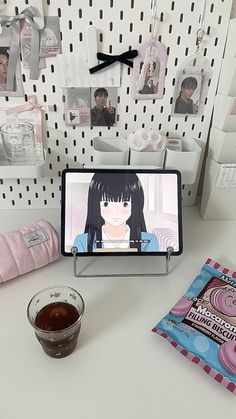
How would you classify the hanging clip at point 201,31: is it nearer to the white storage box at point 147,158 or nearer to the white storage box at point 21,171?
the white storage box at point 147,158

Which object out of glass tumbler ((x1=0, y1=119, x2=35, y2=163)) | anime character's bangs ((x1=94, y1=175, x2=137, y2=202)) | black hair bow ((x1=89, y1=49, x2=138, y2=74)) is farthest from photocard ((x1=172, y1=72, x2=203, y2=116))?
glass tumbler ((x1=0, y1=119, x2=35, y2=163))

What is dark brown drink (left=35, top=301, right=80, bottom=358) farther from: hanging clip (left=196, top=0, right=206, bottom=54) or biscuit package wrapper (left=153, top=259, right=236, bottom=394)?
hanging clip (left=196, top=0, right=206, bottom=54)

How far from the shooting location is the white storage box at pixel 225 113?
28.9 inches

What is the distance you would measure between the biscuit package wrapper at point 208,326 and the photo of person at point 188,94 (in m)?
0.42

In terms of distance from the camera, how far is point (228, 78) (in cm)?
72

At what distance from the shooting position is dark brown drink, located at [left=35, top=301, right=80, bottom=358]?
49cm

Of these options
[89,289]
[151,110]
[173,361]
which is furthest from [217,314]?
[151,110]

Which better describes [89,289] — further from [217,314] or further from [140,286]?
[217,314]

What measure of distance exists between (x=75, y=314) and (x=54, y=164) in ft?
1.44

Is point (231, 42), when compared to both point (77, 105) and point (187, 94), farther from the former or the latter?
point (77, 105)

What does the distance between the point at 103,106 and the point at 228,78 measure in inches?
11.9

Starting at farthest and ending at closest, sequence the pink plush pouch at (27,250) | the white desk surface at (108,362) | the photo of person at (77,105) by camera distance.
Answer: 1. the photo of person at (77,105)
2. the pink plush pouch at (27,250)
3. the white desk surface at (108,362)

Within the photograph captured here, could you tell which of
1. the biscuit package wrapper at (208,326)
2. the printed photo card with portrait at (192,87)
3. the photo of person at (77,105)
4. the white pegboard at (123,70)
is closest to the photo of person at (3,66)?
the white pegboard at (123,70)

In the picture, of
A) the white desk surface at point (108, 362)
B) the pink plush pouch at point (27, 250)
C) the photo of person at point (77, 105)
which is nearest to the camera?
the white desk surface at point (108, 362)
